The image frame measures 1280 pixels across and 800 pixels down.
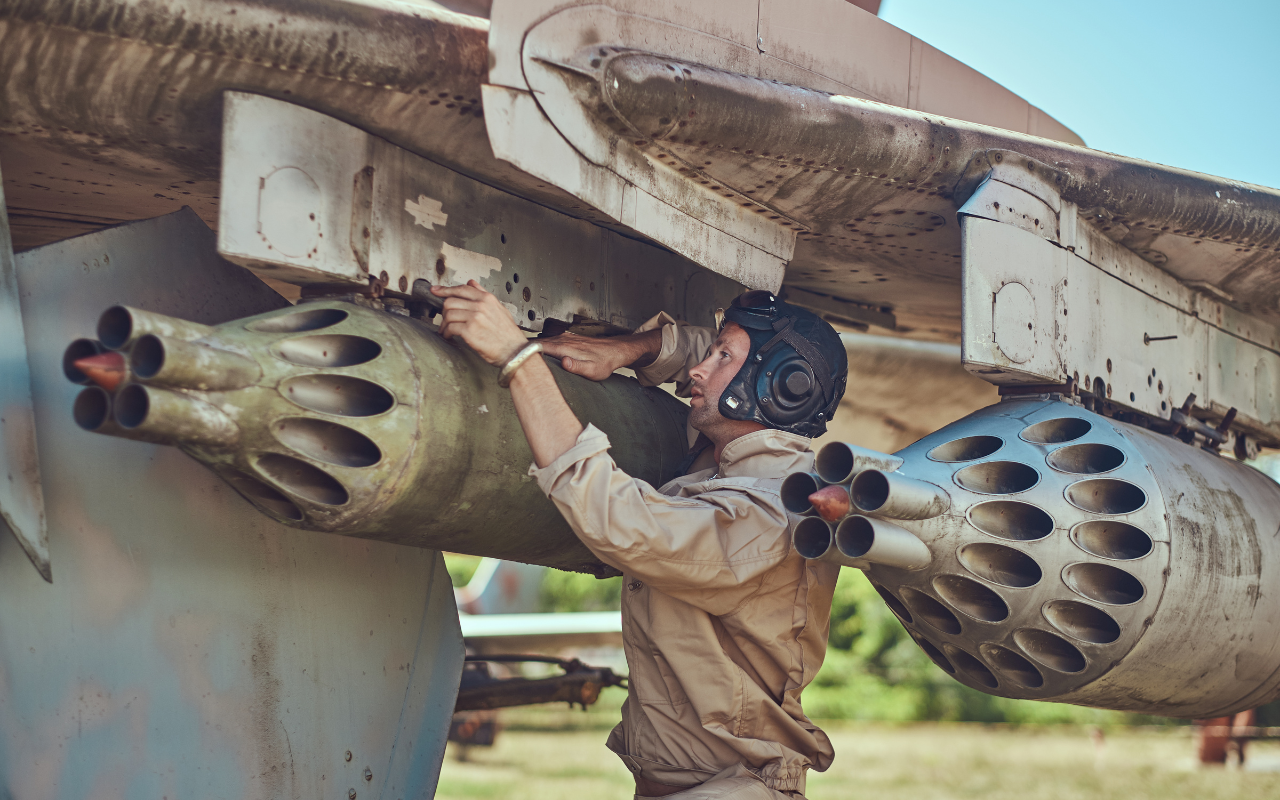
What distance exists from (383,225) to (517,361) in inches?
20.5

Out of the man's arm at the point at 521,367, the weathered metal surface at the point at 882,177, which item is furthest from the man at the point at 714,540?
the weathered metal surface at the point at 882,177

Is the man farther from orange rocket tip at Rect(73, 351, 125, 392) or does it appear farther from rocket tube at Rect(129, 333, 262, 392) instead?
orange rocket tip at Rect(73, 351, 125, 392)

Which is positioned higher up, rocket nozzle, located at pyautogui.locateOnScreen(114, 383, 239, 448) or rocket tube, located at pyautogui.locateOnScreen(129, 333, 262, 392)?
rocket tube, located at pyautogui.locateOnScreen(129, 333, 262, 392)

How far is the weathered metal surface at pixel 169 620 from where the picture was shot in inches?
105

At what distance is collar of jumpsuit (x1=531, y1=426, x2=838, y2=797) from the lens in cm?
295

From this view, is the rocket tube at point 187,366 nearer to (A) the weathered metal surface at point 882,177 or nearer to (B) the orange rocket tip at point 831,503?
(A) the weathered metal surface at point 882,177

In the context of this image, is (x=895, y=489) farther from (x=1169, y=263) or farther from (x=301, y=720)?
(x=1169, y=263)

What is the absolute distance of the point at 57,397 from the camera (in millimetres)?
2762

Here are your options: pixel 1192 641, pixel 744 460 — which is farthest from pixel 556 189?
pixel 1192 641

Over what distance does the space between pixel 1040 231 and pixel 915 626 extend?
1.35 meters

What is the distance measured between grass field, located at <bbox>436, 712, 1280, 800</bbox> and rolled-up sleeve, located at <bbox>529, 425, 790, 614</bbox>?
9.33 m

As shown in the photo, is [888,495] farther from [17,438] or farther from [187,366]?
[17,438]


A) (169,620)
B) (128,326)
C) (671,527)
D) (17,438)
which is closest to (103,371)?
(128,326)

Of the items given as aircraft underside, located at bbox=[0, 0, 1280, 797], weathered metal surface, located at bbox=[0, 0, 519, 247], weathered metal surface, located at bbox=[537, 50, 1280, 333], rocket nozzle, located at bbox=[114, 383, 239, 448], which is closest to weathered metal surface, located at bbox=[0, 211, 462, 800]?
aircraft underside, located at bbox=[0, 0, 1280, 797]
